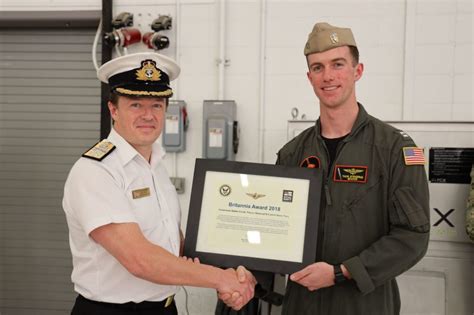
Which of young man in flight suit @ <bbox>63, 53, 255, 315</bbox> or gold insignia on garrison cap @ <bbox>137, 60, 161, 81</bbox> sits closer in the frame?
young man in flight suit @ <bbox>63, 53, 255, 315</bbox>

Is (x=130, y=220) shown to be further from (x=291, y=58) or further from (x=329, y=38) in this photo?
(x=291, y=58)

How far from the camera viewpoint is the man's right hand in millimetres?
1633

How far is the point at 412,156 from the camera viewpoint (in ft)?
5.61

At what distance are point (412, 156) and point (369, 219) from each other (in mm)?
320

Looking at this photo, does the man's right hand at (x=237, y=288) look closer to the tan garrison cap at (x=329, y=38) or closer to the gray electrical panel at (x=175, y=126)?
the tan garrison cap at (x=329, y=38)

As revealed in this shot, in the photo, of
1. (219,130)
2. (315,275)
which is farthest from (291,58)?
(315,275)

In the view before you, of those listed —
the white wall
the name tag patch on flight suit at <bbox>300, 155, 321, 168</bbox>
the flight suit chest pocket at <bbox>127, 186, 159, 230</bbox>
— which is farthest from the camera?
the white wall

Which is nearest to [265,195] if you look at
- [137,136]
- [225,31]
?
[137,136]

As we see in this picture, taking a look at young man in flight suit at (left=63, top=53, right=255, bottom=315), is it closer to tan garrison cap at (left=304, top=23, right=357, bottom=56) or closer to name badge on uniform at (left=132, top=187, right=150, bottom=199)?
name badge on uniform at (left=132, top=187, right=150, bottom=199)

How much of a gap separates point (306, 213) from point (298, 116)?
5.02 ft

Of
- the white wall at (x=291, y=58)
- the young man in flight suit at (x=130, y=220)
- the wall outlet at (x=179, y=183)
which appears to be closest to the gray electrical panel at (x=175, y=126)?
the white wall at (x=291, y=58)

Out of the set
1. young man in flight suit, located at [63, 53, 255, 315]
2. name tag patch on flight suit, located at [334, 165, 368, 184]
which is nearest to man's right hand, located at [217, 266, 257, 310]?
young man in flight suit, located at [63, 53, 255, 315]

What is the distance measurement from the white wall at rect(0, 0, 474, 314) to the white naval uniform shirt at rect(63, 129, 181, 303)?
158 centimetres

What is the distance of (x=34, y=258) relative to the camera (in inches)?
146
